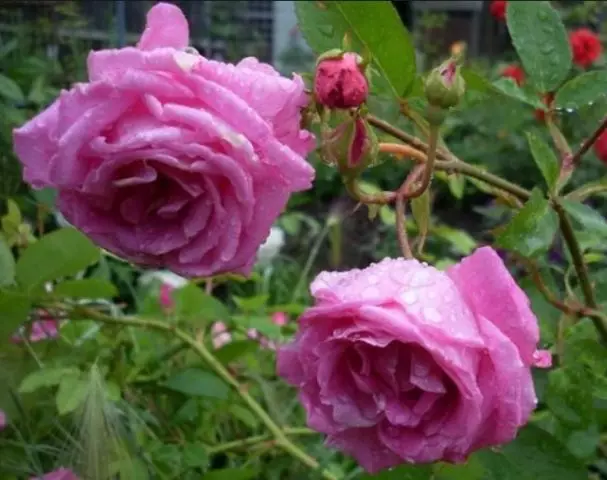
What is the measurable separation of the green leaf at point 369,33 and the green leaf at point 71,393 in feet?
0.77

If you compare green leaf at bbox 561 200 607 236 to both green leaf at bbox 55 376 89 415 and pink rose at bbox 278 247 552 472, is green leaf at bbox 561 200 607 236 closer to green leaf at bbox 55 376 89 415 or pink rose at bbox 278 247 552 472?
pink rose at bbox 278 247 552 472

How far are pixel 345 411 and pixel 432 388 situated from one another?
1.5 inches

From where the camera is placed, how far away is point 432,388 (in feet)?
1.29

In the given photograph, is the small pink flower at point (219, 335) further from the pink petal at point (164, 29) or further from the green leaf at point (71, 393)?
the pink petal at point (164, 29)

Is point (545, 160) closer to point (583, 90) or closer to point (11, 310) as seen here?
point (583, 90)

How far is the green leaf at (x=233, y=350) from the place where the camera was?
760 millimetres

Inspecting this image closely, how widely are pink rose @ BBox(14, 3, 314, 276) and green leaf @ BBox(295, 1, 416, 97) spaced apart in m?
0.06

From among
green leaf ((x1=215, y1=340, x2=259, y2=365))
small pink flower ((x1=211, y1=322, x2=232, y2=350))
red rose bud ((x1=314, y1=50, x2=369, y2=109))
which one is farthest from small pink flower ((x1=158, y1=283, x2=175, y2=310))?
red rose bud ((x1=314, y1=50, x2=369, y2=109))

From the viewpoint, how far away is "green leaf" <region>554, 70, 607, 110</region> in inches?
20.5

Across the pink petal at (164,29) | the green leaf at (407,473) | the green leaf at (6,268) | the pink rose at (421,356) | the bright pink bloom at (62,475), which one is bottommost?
the bright pink bloom at (62,475)

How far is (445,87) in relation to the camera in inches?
16.2

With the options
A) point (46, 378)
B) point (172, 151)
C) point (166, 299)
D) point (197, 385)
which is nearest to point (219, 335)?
point (166, 299)

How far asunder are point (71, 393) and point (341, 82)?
28 centimetres

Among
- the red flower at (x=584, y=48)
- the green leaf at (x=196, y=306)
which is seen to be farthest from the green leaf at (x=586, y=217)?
the red flower at (x=584, y=48)
